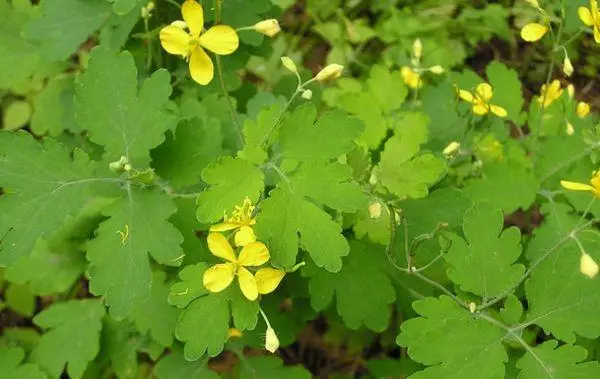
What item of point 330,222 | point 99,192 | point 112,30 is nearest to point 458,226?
point 330,222

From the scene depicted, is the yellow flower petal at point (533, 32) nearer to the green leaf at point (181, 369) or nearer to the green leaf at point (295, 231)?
the green leaf at point (295, 231)

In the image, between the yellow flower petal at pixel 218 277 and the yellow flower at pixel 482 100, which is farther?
the yellow flower at pixel 482 100

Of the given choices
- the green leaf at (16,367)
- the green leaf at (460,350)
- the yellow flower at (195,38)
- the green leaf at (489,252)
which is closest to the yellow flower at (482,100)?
the green leaf at (489,252)

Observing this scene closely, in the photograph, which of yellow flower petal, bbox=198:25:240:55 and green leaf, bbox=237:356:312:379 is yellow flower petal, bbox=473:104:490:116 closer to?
yellow flower petal, bbox=198:25:240:55

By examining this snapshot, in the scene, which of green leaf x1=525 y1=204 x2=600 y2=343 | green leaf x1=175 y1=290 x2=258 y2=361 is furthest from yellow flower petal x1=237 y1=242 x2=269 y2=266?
green leaf x1=525 y1=204 x2=600 y2=343

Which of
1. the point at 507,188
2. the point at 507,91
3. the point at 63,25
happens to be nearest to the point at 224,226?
the point at 507,188
